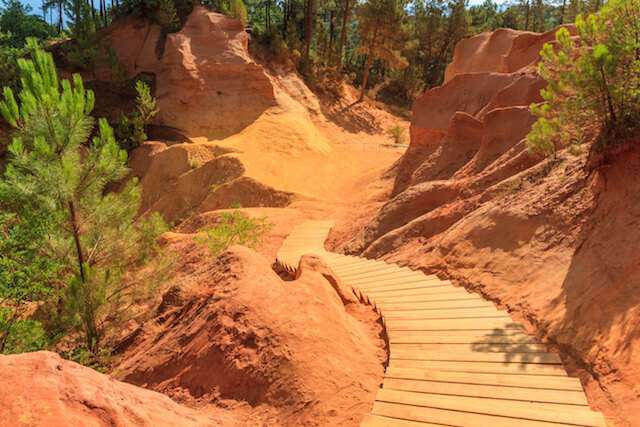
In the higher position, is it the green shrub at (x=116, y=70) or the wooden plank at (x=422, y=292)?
the green shrub at (x=116, y=70)

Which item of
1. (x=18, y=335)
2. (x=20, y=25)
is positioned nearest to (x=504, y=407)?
(x=18, y=335)

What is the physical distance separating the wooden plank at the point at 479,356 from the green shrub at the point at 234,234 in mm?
5977

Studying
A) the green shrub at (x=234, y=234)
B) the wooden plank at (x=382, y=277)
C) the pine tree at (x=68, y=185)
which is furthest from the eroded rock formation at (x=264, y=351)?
the green shrub at (x=234, y=234)

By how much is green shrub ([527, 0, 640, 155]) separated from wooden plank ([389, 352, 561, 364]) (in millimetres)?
2873

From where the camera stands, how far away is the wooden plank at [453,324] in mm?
4922

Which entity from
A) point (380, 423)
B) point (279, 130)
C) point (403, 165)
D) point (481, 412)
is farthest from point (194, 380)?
point (279, 130)

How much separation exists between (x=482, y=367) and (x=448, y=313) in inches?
46.8

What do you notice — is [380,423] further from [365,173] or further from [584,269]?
[365,173]

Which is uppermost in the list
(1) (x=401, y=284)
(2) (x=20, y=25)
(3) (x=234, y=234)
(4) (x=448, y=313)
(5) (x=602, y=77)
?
(2) (x=20, y=25)

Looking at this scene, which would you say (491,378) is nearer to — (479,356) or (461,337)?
(479,356)

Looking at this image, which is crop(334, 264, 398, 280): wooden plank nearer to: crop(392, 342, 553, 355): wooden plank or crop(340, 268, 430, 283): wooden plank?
crop(340, 268, 430, 283): wooden plank

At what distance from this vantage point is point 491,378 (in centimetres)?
397

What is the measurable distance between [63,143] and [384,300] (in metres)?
5.30

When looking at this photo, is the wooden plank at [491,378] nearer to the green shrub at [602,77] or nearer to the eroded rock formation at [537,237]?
the eroded rock formation at [537,237]
